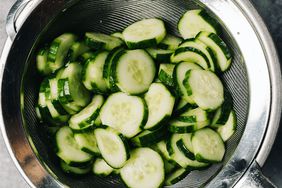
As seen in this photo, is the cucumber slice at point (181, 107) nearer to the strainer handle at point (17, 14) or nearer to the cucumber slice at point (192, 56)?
the cucumber slice at point (192, 56)

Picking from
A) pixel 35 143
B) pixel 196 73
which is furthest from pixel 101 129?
pixel 196 73

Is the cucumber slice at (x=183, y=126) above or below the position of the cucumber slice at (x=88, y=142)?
above

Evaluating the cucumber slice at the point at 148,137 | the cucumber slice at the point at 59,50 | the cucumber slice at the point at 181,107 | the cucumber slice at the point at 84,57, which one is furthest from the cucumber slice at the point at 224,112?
the cucumber slice at the point at 59,50

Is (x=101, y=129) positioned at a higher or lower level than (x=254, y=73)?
lower

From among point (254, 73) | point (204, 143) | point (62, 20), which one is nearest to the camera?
point (254, 73)

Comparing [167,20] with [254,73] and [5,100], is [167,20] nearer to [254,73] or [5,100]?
[254,73]

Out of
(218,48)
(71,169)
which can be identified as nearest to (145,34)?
(218,48)
